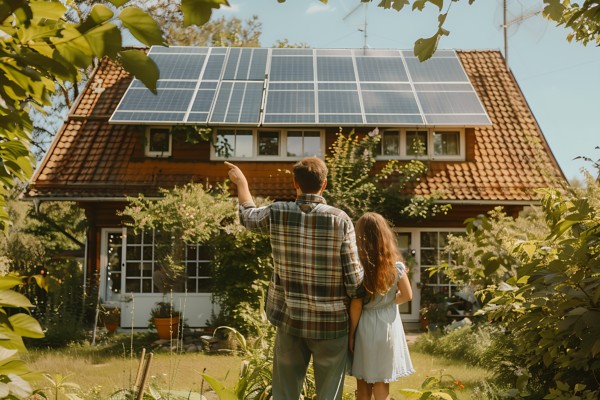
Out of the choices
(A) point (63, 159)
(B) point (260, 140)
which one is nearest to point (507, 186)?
(B) point (260, 140)

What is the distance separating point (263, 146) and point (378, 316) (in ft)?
34.2

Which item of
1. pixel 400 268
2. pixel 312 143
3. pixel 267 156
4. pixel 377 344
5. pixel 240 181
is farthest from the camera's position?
pixel 312 143

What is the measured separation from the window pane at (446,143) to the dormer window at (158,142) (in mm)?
6187

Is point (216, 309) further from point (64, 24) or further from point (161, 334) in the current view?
point (64, 24)

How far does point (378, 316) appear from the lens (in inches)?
170

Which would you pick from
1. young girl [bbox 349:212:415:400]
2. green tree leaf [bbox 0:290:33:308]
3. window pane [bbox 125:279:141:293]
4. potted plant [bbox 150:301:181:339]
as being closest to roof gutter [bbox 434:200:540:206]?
potted plant [bbox 150:301:181:339]

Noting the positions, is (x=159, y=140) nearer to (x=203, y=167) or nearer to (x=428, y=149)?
(x=203, y=167)

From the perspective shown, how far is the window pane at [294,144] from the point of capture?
14.4 m

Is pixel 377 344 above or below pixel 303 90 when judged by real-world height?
below

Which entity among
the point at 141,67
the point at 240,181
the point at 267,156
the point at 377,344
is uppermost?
the point at 267,156

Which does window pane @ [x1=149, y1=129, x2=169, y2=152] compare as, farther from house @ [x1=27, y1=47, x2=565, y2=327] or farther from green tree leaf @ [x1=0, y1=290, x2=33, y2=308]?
green tree leaf @ [x1=0, y1=290, x2=33, y2=308]

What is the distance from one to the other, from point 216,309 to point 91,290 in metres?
2.70

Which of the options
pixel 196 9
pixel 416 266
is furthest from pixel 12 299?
pixel 416 266

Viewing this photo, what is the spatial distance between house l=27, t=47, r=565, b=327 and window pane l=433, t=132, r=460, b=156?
0.02 metres
